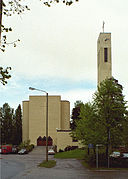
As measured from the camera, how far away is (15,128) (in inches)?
3219

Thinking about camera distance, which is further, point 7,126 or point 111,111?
point 7,126

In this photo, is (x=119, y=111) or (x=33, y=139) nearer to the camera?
(x=119, y=111)

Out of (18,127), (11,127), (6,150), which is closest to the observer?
(6,150)

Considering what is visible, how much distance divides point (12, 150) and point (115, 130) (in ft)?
119

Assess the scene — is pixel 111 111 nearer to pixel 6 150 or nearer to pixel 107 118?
pixel 107 118

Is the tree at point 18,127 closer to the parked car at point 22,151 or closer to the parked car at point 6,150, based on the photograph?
the parked car at point 6,150

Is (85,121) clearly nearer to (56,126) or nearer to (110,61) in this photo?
(110,61)

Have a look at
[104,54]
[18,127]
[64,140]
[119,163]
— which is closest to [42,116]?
[18,127]

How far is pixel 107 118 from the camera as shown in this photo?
30.3 meters

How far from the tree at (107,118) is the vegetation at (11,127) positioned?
52.5m

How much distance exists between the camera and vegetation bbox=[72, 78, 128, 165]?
29797mm

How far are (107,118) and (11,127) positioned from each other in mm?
57309

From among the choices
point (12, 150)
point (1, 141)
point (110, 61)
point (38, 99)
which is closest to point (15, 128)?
point (1, 141)

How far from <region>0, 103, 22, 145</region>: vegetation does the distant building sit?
3.86 meters
